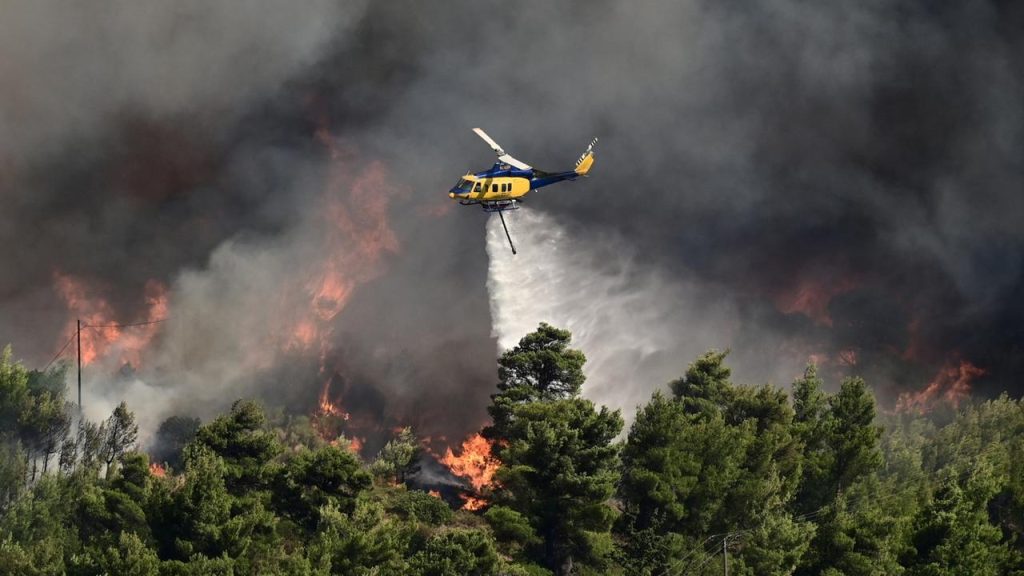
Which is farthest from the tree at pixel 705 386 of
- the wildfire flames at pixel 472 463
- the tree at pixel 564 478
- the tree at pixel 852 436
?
the wildfire flames at pixel 472 463

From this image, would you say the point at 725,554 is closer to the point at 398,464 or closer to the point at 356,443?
the point at 398,464

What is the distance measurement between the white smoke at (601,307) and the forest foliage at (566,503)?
33.9m

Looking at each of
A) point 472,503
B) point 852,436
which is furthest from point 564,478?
point 852,436

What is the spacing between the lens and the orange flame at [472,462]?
15500 centimetres

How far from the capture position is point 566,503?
116188 millimetres

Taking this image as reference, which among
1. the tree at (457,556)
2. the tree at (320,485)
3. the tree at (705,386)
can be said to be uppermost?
the tree at (705,386)

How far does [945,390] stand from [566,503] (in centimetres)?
8380

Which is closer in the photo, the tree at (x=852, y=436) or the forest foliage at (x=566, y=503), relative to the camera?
the forest foliage at (x=566, y=503)

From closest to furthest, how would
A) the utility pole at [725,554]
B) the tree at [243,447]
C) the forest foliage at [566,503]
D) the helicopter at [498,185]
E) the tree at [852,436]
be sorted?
the forest foliage at [566,503] < the utility pole at [725,554] < the tree at [243,447] < the helicopter at [498,185] < the tree at [852,436]

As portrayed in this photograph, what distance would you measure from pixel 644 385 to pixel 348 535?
73.0m

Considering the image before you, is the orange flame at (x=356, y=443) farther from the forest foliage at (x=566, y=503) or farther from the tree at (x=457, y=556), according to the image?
the tree at (x=457, y=556)

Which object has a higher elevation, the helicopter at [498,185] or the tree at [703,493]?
the helicopter at [498,185]

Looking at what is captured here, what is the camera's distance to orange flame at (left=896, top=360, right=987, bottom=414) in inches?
7165

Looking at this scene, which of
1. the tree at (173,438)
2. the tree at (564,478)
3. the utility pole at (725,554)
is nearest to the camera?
the utility pole at (725,554)
